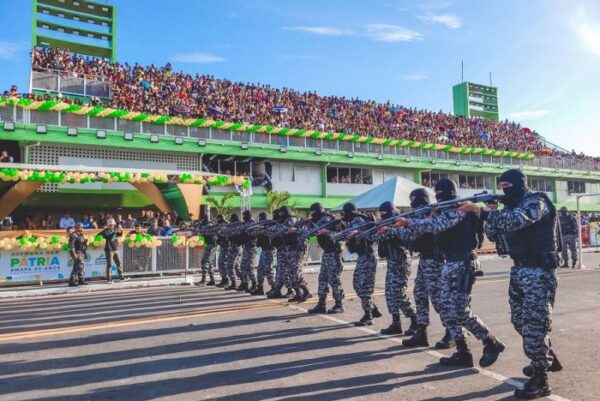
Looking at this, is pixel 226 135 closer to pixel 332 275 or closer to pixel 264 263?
pixel 264 263

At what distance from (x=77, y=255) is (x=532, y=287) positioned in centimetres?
1207

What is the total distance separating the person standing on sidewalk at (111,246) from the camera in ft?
45.0

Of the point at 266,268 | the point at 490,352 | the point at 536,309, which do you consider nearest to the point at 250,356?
the point at 490,352

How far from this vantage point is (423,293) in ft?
20.3

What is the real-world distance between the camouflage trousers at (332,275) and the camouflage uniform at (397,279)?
5.59 feet

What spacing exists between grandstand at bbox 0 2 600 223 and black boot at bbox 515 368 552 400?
2308cm

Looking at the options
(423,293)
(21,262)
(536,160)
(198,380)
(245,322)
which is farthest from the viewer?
(536,160)

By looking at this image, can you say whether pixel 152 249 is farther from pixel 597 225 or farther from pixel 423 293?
pixel 597 225

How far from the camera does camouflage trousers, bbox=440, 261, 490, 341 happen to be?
199 inches

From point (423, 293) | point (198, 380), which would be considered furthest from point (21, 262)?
point (423, 293)

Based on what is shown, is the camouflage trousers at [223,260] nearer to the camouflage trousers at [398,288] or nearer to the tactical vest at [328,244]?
the tactical vest at [328,244]

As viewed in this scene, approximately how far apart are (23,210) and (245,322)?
20925mm

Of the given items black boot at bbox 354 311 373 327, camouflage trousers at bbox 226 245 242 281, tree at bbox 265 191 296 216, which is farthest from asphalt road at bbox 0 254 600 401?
tree at bbox 265 191 296 216

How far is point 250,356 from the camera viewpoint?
5711 mm
